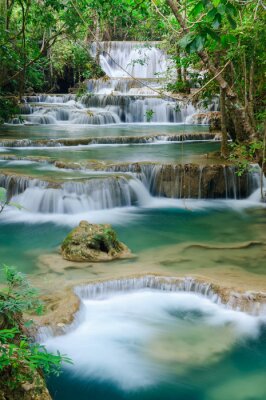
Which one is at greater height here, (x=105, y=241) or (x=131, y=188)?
(x=131, y=188)

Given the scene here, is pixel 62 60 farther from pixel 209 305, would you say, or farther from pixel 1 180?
pixel 209 305

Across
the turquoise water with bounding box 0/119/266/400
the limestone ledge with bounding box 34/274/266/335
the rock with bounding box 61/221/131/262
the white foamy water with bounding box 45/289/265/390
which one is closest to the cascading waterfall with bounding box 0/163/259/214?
the turquoise water with bounding box 0/119/266/400

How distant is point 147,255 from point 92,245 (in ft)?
2.88

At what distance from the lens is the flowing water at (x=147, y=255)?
4.57m


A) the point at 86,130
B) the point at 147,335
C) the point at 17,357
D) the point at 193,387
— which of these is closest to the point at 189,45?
the point at 17,357

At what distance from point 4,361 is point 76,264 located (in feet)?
12.8

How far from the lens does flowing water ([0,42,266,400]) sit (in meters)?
4.57

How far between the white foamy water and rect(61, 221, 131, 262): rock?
1.13 m

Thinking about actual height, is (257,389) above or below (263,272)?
below

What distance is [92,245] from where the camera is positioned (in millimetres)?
7020

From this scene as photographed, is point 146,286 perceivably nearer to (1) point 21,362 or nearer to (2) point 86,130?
(1) point 21,362

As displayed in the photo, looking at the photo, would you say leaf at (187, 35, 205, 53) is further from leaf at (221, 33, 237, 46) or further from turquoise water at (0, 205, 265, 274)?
turquoise water at (0, 205, 265, 274)

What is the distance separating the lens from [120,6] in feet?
34.0

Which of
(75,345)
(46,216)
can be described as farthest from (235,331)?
(46,216)
